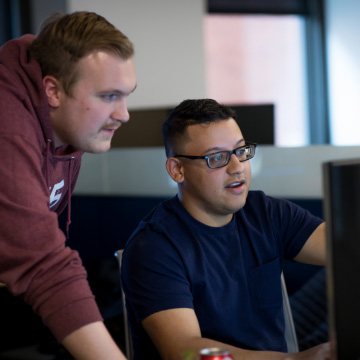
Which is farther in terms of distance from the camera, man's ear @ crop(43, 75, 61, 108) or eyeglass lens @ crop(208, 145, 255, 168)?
eyeglass lens @ crop(208, 145, 255, 168)

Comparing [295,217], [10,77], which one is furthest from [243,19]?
[10,77]

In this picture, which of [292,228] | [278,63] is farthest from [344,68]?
[292,228]

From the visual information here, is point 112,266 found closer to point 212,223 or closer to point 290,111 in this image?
point 212,223

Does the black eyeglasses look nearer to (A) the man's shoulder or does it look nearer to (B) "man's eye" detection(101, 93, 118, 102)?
(A) the man's shoulder

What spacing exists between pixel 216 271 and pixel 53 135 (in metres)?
0.53

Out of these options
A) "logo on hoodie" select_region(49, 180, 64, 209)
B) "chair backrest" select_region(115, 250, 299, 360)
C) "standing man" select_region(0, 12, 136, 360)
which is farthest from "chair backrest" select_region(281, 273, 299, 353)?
"standing man" select_region(0, 12, 136, 360)

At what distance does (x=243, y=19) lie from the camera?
6.28 m

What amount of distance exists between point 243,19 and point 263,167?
3.26 metres

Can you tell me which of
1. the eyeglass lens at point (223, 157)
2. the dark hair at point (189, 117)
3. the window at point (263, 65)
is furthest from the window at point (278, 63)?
the eyeglass lens at point (223, 157)

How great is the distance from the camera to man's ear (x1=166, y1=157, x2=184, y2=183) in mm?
1733

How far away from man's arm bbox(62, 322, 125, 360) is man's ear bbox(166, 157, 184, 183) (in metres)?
0.70

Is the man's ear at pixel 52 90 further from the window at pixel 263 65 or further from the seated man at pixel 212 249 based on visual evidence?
the window at pixel 263 65

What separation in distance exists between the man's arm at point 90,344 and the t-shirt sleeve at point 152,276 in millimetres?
378

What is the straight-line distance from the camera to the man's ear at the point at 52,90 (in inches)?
49.4
